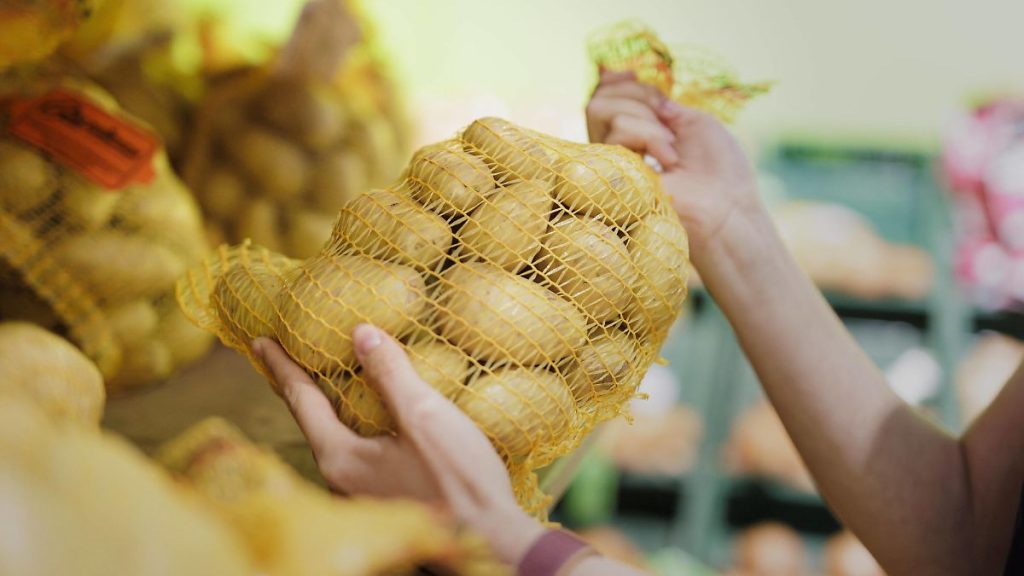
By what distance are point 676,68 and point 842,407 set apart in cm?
43

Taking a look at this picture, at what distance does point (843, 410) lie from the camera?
1007 mm

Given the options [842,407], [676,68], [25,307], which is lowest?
[842,407]

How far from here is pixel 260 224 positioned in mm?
1225

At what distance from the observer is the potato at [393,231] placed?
0.67 metres

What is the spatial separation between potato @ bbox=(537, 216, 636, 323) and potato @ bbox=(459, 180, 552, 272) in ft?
0.05

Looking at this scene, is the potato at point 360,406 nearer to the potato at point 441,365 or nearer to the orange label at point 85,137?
the potato at point 441,365

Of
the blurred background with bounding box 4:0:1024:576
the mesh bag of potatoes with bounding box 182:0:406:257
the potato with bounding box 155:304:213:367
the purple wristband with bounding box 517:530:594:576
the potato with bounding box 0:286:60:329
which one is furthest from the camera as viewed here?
the blurred background with bounding box 4:0:1024:576

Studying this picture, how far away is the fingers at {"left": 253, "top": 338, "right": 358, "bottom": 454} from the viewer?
624mm

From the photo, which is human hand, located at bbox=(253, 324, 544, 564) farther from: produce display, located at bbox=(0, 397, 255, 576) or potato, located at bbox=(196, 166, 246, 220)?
potato, located at bbox=(196, 166, 246, 220)

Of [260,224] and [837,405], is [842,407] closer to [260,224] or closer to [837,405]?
[837,405]


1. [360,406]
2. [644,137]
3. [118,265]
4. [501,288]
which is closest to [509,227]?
[501,288]

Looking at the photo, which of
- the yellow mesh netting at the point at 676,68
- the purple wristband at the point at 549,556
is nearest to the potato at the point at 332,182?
the yellow mesh netting at the point at 676,68

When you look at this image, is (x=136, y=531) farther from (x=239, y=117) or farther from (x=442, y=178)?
(x=239, y=117)

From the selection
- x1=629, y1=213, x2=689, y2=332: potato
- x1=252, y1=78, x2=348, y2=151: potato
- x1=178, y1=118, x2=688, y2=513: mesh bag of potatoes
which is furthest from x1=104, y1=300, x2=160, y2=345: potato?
x1=629, y1=213, x2=689, y2=332: potato
